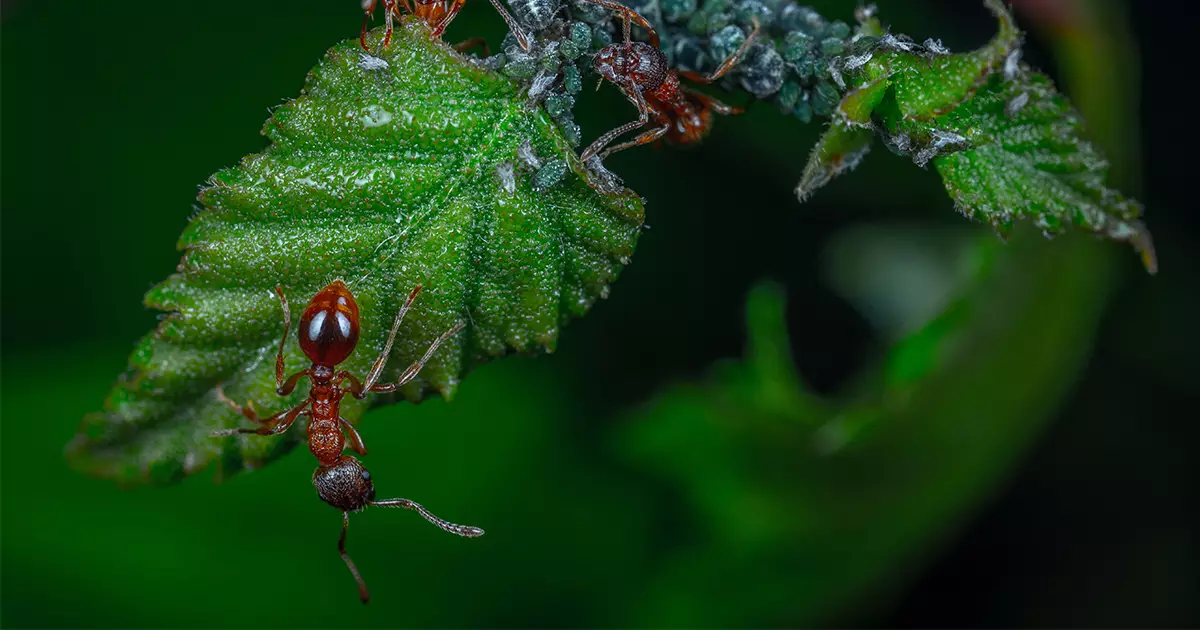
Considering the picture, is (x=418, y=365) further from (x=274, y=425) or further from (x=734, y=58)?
(x=734, y=58)

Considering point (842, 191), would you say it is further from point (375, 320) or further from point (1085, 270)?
point (375, 320)

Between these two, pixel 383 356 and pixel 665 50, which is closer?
pixel 383 356

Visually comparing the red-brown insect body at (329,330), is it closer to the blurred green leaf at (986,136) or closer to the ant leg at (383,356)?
the ant leg at (383,356)

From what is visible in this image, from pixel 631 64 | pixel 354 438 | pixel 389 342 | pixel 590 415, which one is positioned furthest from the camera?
pixel 590 415

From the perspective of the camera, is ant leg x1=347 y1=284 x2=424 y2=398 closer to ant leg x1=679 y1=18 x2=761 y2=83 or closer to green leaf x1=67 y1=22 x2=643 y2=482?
green leaf x1=67 y1=22 x2=643 y2=482

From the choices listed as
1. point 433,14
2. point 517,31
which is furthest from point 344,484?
point 517,31

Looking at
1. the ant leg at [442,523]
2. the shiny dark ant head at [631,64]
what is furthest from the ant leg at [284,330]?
the ant leg at [442,523]

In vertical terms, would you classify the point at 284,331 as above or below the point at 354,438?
→ above
